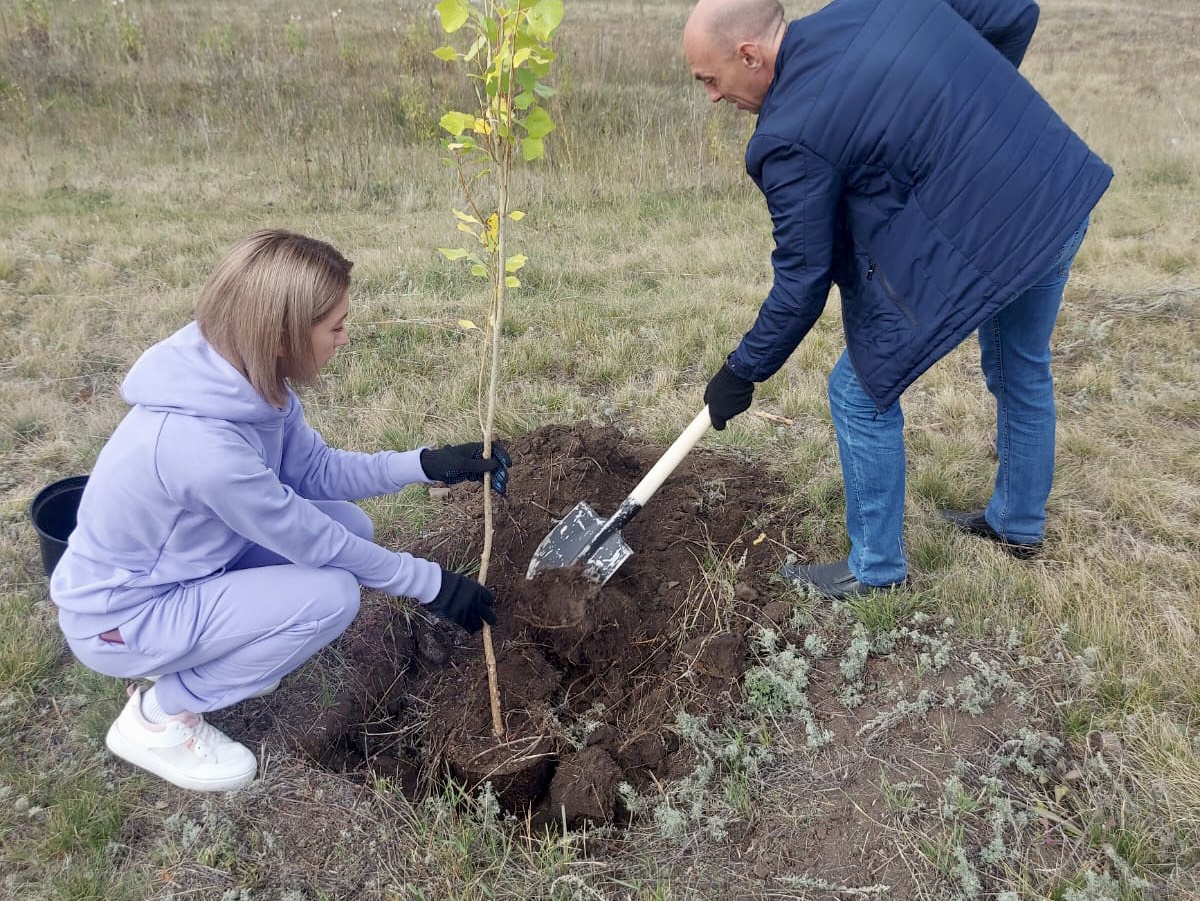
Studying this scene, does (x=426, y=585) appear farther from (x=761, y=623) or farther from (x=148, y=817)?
(x=761, y=623)

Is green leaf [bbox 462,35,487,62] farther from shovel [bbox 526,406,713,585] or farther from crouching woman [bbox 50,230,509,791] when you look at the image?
shovel [bbox 526,406,713,585]

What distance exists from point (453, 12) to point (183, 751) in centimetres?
201

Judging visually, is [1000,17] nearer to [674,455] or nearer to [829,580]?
[674,455]

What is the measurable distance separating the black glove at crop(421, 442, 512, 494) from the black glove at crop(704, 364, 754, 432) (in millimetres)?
683

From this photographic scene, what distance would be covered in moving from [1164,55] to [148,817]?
57.2ft

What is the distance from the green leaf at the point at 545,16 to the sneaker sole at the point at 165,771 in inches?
80.6

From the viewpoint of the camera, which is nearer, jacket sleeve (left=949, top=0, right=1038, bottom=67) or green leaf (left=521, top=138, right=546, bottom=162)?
green leaf (left=521, top=138, right=546, bottom=162)

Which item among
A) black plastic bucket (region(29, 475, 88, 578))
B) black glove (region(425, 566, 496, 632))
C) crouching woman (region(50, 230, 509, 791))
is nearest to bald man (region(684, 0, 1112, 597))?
black glove (region(425, 566, 496, 632))

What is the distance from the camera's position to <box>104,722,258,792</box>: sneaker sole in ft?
7.38

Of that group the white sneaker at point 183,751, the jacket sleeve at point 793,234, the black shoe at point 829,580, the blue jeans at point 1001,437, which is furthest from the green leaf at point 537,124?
the white sneaker at point 183,751

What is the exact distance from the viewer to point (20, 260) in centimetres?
572

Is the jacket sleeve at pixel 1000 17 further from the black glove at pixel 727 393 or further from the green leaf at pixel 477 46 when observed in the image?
the green leaf at pixel 477 46

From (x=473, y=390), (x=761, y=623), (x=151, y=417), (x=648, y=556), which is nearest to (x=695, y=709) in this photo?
(x=761, y=623)

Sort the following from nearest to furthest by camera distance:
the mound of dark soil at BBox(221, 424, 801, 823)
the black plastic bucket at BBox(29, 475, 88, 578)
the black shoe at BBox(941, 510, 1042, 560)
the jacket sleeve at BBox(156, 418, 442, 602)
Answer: the jacket sleeve at BBox(156, 418, 442, 602) < the mound of dark soil at BBox(221, 424, 801, 823) < the black plastic bucket at BBox(29, 475, 88, 578) < the black shoe at BBox(941, 510, 1042, 560)
